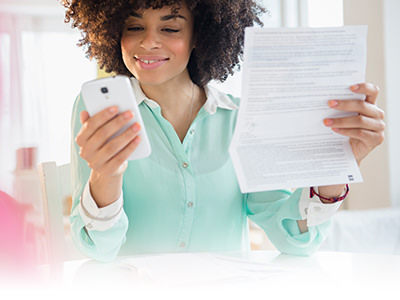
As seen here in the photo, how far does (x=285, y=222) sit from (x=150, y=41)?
445 mm

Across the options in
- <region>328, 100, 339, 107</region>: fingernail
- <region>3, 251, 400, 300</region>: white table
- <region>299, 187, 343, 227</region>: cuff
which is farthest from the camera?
<region>299, 187, 343, 227</region>: cuff

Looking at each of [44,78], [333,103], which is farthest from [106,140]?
[44,78]

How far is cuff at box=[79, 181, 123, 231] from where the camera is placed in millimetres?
836

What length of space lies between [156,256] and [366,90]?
46cm

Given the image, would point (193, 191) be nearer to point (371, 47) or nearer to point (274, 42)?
point (274, 42)

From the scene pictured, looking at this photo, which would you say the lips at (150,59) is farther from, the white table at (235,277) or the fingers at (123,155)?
the white table at (235,277)

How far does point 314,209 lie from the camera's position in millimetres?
952

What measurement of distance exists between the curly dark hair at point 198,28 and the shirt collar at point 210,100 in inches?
1.7

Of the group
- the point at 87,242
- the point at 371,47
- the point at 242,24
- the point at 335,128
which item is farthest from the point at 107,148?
the point at 371,47

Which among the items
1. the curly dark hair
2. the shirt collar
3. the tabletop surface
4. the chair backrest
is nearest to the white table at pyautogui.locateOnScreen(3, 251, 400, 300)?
the tabletop surface

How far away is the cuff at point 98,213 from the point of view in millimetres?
836

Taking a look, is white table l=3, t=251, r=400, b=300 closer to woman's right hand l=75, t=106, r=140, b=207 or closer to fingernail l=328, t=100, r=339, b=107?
woman's right hand l=75, t=106, r=140, b=207

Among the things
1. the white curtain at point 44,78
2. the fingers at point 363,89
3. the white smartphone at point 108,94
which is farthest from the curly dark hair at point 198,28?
the white curtain at point 44,78

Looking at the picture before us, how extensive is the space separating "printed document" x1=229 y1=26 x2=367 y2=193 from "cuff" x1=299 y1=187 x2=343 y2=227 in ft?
0.26
